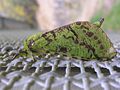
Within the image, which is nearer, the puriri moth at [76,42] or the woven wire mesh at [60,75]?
the woven wire mesh at [60,75]

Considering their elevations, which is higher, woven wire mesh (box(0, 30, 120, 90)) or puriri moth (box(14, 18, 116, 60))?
puriri moth (box(14, 18, 116, 60))

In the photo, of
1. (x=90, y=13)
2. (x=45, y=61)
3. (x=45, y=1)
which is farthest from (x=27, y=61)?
(x=45, y=1)

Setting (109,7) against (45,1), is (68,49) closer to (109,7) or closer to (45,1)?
(109,7)

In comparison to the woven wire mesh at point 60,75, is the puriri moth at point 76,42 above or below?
above
